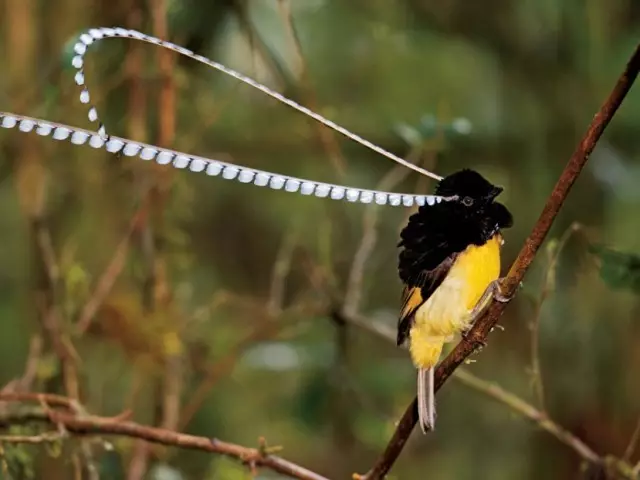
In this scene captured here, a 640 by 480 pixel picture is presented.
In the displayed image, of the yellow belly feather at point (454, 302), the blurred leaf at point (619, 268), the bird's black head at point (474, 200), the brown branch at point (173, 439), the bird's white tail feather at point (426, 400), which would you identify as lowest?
the brown branch at point (173, 439)

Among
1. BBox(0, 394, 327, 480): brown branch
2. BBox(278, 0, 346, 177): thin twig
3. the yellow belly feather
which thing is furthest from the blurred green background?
the yellow belly feather

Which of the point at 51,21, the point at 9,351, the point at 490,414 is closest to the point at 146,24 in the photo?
the point at 51,21

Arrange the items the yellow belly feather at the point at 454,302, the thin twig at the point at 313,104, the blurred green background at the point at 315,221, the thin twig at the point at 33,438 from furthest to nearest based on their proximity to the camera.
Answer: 1. the blurred green background at the point at 315,221
2. the thin twig at the point at 313,104
3. the thin twig at the point at 33,438
4. the yellow belly feather at the point at 454,302

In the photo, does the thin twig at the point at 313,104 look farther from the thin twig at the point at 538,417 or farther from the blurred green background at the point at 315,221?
the thin twig at the point at 538,417

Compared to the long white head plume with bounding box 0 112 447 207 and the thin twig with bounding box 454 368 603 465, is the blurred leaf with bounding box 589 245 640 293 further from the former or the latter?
the long white head plume with bounding box 0 112 447 207

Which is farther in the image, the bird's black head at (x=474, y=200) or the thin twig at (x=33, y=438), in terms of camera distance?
the thin twig at (x=33, y=438)

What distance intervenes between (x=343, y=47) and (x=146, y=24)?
13.0 inches

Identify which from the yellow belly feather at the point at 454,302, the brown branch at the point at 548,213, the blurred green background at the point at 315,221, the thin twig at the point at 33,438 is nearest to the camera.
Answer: the brown branch at the point at 548,213

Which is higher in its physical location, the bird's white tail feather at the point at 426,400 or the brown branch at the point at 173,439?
the bird's white tail feather at the point at 426,400

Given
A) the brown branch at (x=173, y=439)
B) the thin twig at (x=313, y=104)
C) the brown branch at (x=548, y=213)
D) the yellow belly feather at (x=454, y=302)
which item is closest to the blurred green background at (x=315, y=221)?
the thin twig at (x=313, y=104)

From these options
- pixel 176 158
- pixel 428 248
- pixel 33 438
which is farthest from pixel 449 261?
pixel 33 438

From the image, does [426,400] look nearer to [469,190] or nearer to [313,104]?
[469,190]

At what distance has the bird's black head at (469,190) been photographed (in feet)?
1.35

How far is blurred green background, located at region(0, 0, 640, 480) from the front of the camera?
85 centimetres
